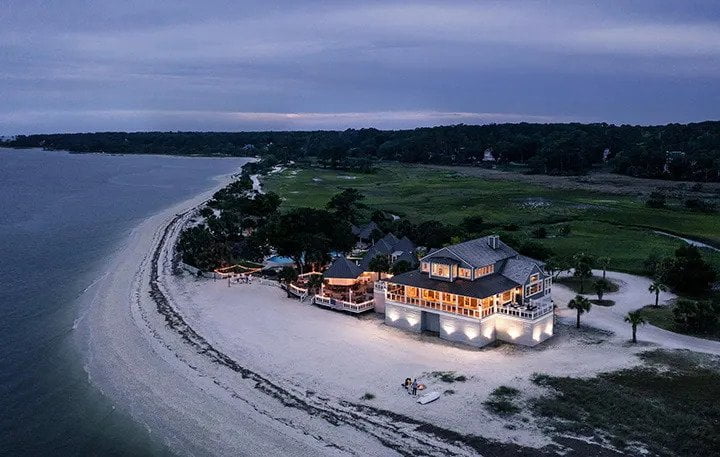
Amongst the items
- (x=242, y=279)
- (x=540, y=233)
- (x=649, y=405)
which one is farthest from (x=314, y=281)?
(x=540, y=233)

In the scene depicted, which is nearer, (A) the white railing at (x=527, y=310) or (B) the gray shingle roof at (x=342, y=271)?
(A) the white railing at (x=527, y=310)

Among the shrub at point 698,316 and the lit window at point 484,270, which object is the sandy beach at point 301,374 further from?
the lit window at point 484,270

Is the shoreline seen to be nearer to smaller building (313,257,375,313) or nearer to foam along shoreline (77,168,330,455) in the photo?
foam along shoreline (77,168,330,455)

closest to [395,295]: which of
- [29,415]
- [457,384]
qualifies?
[457,384]

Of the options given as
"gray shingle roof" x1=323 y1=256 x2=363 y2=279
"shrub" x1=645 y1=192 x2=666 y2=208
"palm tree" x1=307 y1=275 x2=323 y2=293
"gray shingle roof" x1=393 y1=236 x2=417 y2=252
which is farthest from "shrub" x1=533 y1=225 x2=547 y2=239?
"palm tree" x1=307 y1=275 x2=323 y2=293

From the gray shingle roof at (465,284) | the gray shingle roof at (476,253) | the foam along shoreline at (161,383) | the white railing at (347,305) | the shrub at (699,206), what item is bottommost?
the foam along shoreline at (161,383)

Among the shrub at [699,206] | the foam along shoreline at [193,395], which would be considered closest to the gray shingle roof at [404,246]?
the foam along shoreline at [193,395]
